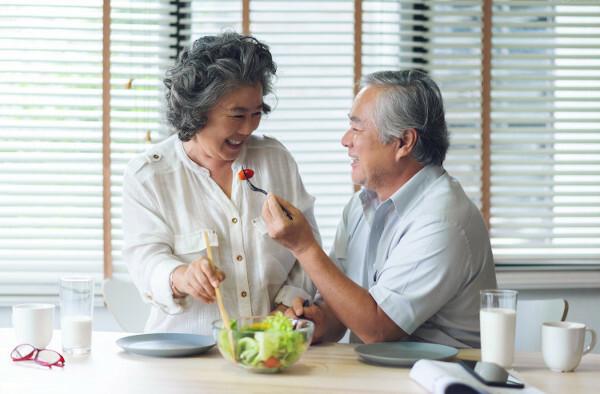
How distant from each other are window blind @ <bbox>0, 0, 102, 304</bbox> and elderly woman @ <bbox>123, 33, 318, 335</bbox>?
1140 millimetres

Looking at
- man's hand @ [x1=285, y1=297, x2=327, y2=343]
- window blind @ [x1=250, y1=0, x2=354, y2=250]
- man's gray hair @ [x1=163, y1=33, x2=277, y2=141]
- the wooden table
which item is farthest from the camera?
window blind @ [x1=250, y1=0, x2=354, y2=250]

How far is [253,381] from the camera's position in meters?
1.81

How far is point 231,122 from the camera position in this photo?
242cm

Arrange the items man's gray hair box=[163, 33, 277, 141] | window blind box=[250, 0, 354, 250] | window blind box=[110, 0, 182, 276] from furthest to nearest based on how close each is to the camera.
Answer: window blind box=[250, 0, 354, 250] < window blind box=[110, 0, 182, 276] < man's gray hair box=[163, 33, 277, 141]

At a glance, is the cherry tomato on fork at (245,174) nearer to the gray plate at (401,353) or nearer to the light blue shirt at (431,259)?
the light blue shirt at (431,259)

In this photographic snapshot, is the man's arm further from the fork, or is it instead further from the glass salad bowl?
the glass salad bowl

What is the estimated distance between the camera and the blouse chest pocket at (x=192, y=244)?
2.41 meters

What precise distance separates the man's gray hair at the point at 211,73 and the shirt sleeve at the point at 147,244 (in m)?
0.23

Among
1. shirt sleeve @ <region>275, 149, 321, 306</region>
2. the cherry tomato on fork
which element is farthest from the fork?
shirt sleeve @ <region>275, 149, 321, 306</region>

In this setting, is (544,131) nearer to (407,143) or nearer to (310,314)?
(407,143)

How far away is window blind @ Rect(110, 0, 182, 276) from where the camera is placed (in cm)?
352

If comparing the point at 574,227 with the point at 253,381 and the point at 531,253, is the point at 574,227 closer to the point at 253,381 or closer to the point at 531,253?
the point at 531,253

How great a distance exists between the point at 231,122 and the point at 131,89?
124 centimetres

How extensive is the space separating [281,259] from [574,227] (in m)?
1.78
